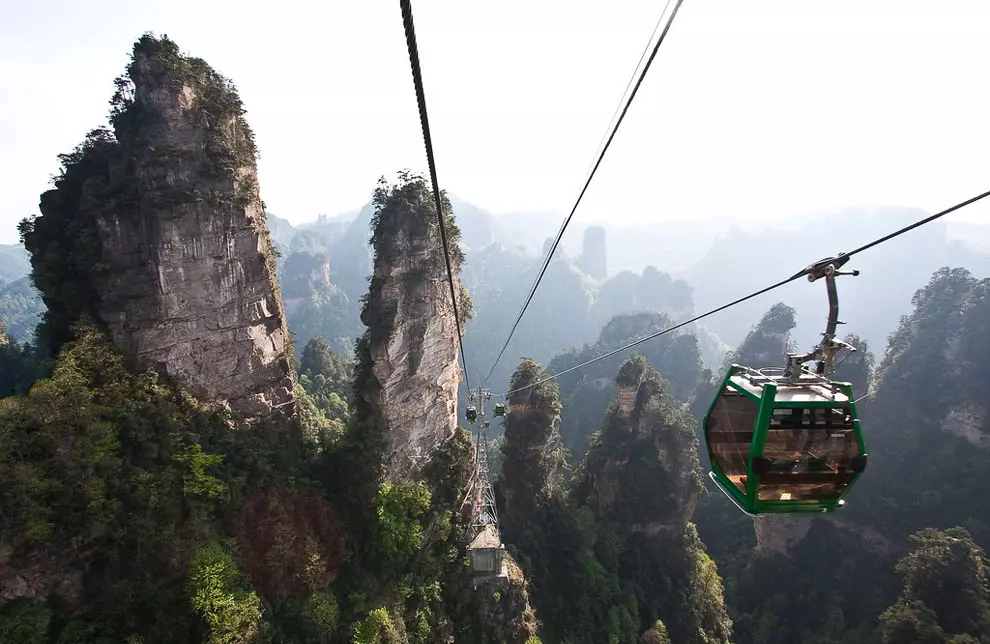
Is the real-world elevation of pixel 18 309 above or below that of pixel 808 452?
below

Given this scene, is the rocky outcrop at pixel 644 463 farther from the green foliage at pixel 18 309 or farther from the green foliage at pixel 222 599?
the green foliage at pixel 18 309

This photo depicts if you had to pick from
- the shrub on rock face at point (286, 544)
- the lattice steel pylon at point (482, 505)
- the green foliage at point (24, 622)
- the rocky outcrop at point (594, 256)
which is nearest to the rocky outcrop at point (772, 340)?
the lattice steel pylon at point (482, 505)

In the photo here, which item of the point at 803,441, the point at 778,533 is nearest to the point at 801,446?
the point at 803,441

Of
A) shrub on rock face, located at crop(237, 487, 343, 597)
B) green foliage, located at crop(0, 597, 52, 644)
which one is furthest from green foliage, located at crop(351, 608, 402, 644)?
green foliage, located at crop(0, 597, 52, 644)

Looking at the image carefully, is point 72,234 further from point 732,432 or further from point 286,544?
point 732,432

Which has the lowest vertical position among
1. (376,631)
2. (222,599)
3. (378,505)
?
(376,631)

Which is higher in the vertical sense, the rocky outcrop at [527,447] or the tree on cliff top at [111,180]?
the tree on cliff top at [111,180]
